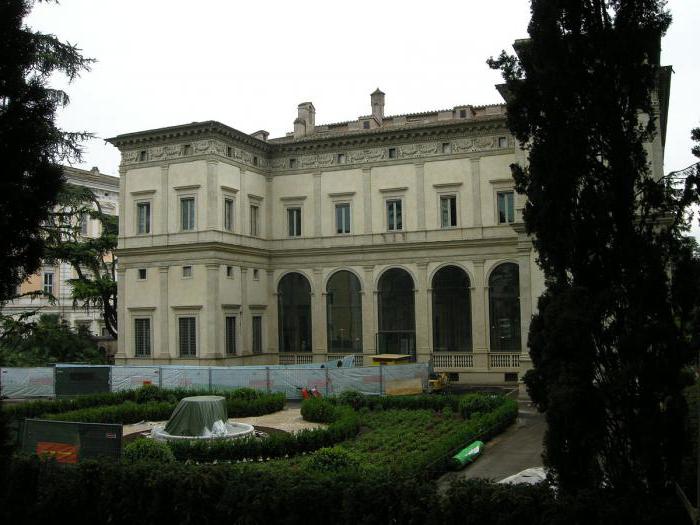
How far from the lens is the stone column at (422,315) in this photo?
38.8 m

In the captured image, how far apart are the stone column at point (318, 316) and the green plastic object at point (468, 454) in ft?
69.7

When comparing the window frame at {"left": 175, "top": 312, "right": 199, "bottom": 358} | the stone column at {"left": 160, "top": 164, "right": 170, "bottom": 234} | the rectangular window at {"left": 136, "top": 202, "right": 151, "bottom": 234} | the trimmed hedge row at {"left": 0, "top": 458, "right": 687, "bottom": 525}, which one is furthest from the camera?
the rectangular window at {"left": 136, "top": 202, "right": 151, "bottom": 234}

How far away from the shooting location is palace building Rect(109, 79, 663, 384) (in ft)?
124

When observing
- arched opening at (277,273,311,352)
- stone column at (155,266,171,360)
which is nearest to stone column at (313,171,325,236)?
arched opening at (277,273,311,352)

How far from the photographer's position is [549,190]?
9.50 metres

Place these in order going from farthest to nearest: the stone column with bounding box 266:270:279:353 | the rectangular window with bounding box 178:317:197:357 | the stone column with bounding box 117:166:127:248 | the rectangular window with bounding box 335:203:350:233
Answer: the stone column with bounding box 266:270:279:353, the rectangular window with bounding box 335:203:350:233, the stone column with bounding box 117:166:127:248, the rectangular window with bounding box 178:317:197:357

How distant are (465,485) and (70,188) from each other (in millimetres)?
17564

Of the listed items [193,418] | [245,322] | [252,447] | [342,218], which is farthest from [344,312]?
[252,447]

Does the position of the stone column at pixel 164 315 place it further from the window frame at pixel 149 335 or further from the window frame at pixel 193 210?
the window frame at pixel 193 210

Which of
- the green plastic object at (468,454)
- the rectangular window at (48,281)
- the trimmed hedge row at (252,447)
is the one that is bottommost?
the green plastic object at (468,454)

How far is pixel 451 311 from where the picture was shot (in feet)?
127

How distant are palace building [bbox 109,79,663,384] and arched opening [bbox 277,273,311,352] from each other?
68 mm

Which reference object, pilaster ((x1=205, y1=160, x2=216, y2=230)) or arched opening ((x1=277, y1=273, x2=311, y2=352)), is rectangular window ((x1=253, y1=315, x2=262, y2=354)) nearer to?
arched opening ((x1=277, y1=273, x2=311, y2=352))

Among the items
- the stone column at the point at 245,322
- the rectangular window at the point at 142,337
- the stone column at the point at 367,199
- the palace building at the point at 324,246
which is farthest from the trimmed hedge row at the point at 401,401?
the rectangular window at the point at 142,337
